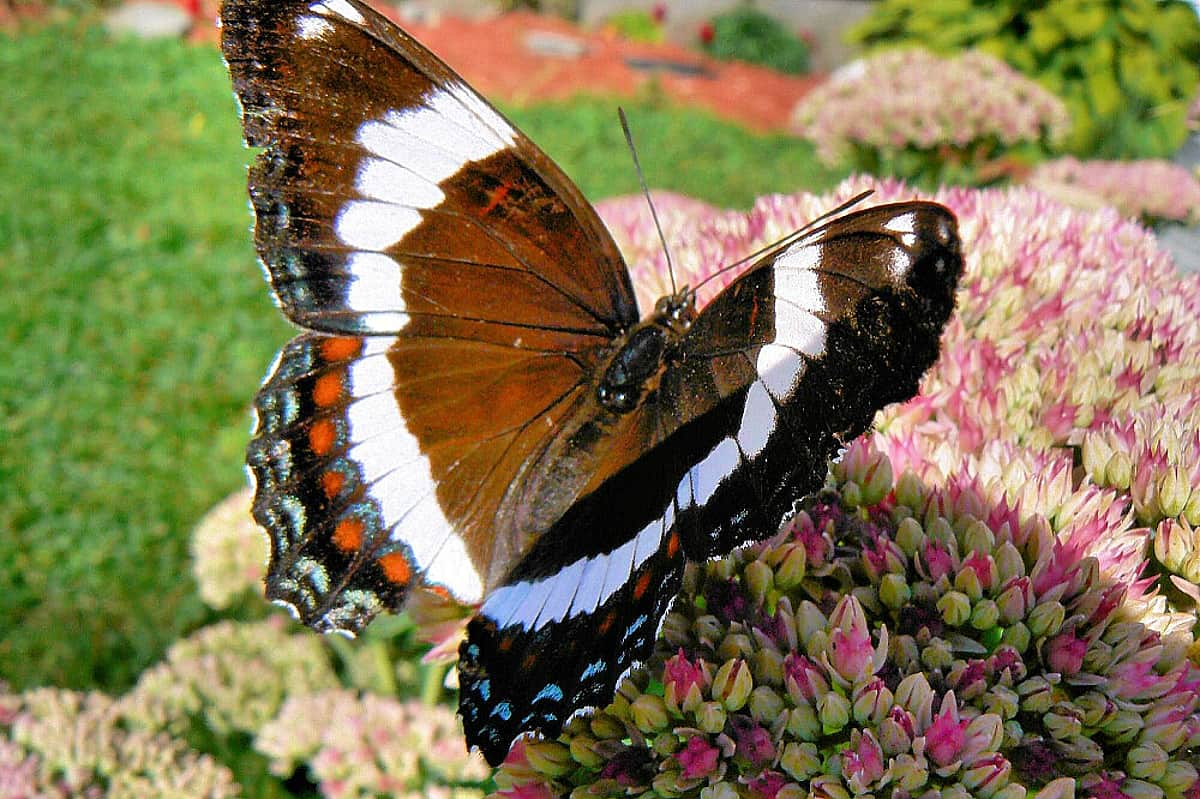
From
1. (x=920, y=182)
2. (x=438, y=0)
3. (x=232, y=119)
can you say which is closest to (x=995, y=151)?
(x=920, y=182)

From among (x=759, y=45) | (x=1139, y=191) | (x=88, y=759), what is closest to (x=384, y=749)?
(x=88, y=759)

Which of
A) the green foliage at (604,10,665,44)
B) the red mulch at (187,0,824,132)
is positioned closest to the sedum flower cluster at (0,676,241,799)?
the red mulch at (187,0,824,132)

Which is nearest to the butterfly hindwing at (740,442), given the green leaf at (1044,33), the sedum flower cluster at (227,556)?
the sedum flower cluster at (227,556)

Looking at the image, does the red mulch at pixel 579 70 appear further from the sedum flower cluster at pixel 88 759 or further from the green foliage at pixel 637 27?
the sedum flower cluster at pixel 88 759

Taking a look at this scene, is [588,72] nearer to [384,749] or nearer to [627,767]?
[384,749]

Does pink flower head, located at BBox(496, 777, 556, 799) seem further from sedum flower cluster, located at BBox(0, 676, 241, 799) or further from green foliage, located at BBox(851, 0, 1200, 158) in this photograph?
green foliage, located at BBox(851, 0, 1200, 158)

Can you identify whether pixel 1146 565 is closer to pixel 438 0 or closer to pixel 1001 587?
pixel 1001 587
